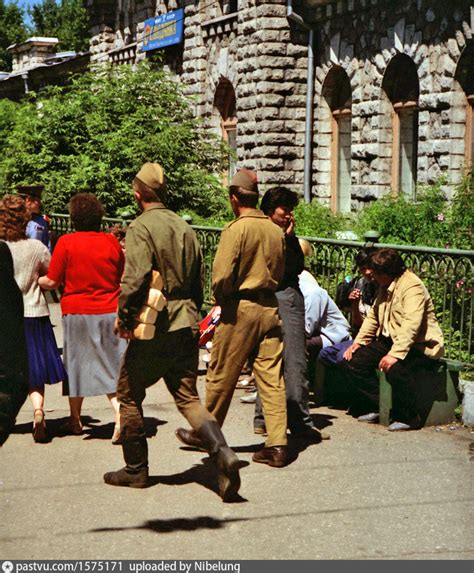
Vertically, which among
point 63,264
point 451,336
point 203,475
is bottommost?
point 203,475

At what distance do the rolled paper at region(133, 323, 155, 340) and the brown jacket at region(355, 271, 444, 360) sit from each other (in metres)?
2.54

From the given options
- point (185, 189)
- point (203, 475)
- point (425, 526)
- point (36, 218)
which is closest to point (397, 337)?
point (203, 475)

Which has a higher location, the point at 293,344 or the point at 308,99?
the point at 308,99

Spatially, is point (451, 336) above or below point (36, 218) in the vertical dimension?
below

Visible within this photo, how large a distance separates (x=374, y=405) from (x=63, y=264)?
2865mm

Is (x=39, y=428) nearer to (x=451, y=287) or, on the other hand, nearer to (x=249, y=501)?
(x=249, y=501)

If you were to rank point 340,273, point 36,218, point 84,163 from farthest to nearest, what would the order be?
point 84,163 → point 36,218 → point 340,273

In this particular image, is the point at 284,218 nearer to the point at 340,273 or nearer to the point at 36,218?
the point at 340,273

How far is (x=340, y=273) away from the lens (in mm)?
10727

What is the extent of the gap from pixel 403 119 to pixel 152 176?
12356 mm

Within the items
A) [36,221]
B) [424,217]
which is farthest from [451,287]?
[424,217]

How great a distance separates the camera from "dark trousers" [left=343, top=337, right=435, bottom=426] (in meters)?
9.09

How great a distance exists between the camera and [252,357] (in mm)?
7977

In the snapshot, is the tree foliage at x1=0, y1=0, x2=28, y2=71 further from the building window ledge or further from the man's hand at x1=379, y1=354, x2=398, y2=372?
the man's hand at x1=379, y1=354, x2=398, y2=372
